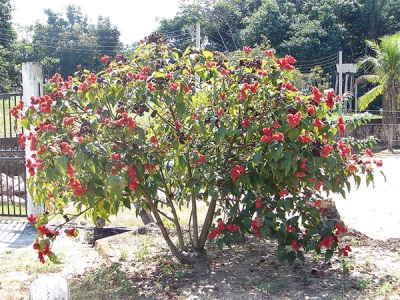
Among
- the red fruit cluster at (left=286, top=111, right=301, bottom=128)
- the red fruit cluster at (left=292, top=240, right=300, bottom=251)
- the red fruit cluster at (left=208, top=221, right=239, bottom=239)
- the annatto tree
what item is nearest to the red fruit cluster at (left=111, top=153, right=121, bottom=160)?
the annatto tree

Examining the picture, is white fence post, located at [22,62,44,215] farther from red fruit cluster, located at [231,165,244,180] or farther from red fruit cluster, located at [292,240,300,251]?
red fruit cluster, located at [292,240,300,251]

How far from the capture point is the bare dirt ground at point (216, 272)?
3.91 metres

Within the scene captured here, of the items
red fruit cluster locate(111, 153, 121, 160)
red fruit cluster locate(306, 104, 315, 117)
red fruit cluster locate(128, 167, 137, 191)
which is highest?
Result: red fruit cluster locate(306, 104, 315, 117)

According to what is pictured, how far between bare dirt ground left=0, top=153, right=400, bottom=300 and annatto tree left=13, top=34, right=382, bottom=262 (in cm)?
32

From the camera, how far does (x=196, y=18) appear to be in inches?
1271

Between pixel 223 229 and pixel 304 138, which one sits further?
pixel 223 229

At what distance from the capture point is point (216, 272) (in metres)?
4.41

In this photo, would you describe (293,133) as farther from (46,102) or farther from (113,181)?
(46,102)

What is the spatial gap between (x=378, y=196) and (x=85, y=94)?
7.06 metres

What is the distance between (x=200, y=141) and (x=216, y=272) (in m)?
1.20

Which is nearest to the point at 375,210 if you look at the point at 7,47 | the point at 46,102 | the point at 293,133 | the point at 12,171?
the point at 293,133

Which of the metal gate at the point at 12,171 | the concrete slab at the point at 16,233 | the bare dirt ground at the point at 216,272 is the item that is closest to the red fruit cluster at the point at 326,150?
the bare dirt ground at the point at 216,272

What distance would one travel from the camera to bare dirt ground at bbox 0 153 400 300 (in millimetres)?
3914

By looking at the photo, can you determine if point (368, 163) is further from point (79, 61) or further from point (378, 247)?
point (79, 61)
